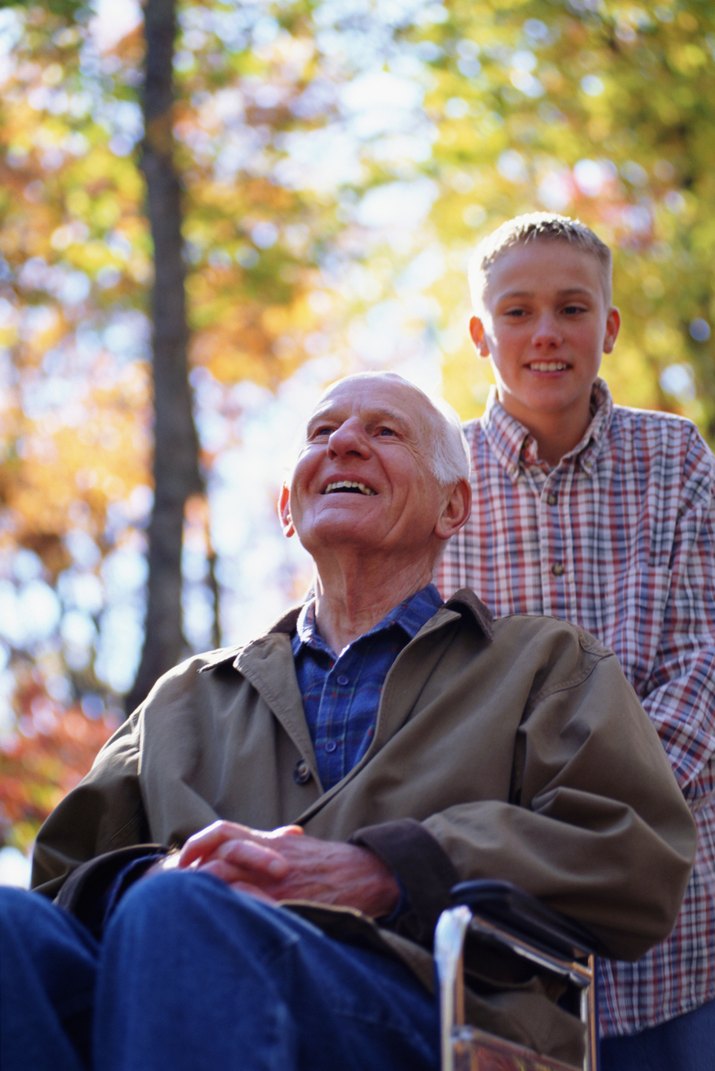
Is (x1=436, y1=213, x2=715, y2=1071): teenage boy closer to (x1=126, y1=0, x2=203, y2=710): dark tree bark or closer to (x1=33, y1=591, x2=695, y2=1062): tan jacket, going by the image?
(x1=33, y1=591, x2=695, y2=1062): tan jacket

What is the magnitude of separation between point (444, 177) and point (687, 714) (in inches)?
256

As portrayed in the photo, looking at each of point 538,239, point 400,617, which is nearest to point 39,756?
point 538,239

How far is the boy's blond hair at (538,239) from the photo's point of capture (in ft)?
11.4

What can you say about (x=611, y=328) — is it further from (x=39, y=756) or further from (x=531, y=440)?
(x=39, y=756)

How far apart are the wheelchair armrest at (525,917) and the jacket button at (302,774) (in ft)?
1.61

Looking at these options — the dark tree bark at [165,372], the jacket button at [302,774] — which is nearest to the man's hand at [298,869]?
the jacket button at [302,774]

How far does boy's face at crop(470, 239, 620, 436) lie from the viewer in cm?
344

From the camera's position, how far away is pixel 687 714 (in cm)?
304

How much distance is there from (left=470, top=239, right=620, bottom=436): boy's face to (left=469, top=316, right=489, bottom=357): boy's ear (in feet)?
0.46

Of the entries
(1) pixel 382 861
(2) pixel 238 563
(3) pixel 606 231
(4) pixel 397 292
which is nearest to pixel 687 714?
(1) pixel 382 861

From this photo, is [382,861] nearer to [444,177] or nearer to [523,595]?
[523,595]

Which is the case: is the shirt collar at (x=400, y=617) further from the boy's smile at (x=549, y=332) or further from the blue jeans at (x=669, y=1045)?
the blue jeans at (x=669, y=1045)

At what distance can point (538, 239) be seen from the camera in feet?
11.4

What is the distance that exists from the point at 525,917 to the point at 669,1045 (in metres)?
1.10
